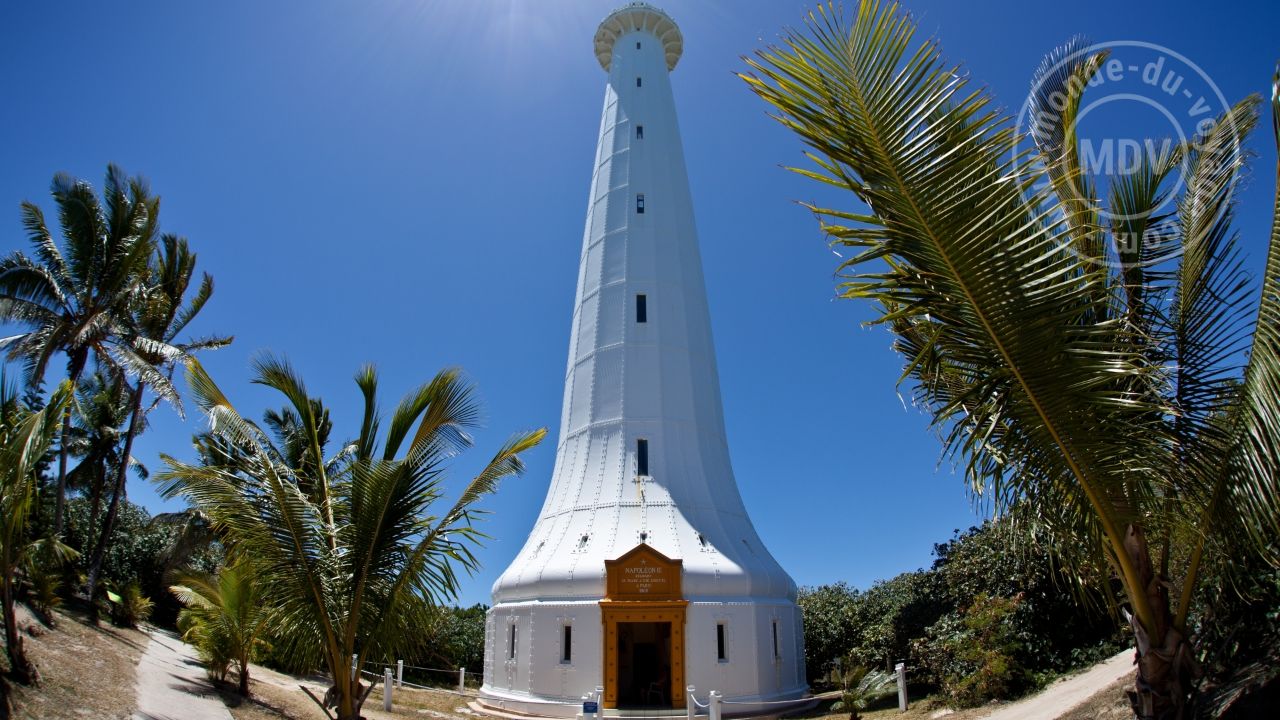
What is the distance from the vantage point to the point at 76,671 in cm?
1122

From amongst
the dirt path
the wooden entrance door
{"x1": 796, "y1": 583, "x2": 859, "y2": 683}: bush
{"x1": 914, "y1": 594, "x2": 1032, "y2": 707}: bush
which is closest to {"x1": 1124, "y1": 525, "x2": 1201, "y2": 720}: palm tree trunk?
the dirt path

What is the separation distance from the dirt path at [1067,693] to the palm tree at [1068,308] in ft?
19.5

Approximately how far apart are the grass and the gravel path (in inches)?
8.2

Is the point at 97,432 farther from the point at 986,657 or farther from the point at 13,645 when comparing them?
the point at 986,657

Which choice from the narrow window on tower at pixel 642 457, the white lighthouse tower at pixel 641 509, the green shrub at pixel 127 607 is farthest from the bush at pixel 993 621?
the green shrub at pixel 127 607

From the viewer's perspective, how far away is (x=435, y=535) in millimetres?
8758

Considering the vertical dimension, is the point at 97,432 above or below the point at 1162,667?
above

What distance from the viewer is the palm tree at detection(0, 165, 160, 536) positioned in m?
17.4

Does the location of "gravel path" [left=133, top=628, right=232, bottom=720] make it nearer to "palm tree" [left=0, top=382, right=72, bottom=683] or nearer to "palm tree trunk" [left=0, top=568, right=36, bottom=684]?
"palm tree trunk" [left=0, top=568, right=36, bottom=684]

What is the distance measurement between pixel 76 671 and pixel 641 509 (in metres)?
11.4

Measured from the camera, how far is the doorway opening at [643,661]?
59.8 ft

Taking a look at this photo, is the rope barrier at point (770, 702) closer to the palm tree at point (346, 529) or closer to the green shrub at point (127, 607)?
the palm tree at point (346, 529)

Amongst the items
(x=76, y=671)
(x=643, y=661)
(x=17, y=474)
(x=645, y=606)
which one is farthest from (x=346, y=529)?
(x=643, y=661)

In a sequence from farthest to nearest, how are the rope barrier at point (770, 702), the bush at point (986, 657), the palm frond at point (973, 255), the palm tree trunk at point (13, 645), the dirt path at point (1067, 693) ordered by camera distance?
the rope barrier at point (770, 702) → the bush at point (986, 657) → the dirt path at point (1067, 693) → the palm tree trunk at point (13, 645) → the palm frond at point (973, 255)
